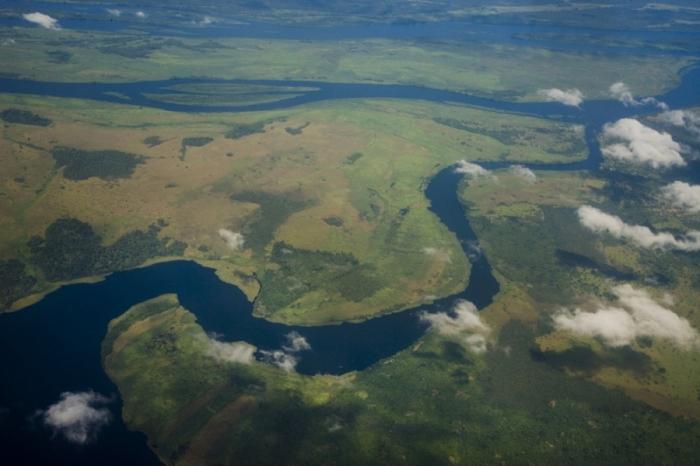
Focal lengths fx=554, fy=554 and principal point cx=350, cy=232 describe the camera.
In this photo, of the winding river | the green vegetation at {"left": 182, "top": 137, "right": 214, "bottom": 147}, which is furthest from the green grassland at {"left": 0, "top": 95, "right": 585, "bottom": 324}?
the winding river

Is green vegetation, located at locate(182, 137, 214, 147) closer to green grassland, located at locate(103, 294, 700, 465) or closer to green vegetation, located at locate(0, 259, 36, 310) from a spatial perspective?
green vegetation, located at locate(0, 259, 36, 310)

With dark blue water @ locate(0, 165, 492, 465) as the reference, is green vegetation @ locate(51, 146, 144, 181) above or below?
above

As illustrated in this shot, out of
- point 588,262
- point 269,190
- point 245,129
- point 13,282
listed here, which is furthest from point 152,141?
point 588,262

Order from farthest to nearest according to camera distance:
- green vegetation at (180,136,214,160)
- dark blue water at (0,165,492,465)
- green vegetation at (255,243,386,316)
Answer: green vegetation at (180,136,214,160)
green vegetation at (255,243,386,316)
dark blue water at (0,165,492,465)

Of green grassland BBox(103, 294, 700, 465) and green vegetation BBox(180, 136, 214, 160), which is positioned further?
green vegetation BBox(180, 136, 214, 160)

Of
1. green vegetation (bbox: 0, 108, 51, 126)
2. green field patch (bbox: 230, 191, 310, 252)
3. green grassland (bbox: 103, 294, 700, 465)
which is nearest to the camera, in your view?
green grassland (bbox: 103, 294, 700, 465)

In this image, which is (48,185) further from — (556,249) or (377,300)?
(556,249)

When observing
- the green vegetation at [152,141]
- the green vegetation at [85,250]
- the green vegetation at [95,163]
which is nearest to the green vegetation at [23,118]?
the green vegetation at [95,163]
